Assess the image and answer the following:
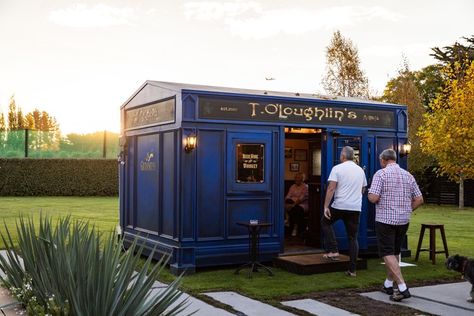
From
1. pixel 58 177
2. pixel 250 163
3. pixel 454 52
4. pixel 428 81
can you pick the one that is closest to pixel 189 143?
pixel 250 163

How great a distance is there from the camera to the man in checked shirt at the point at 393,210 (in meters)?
6.55

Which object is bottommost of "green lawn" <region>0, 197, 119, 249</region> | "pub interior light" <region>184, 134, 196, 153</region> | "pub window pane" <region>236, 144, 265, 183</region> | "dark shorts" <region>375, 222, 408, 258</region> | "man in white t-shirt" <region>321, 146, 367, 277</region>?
"green lawn" <region>0, 197, 119, 249</region>

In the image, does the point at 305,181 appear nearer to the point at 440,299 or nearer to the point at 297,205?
the point at 297,205

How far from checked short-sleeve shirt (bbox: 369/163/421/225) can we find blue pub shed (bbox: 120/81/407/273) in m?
2.42

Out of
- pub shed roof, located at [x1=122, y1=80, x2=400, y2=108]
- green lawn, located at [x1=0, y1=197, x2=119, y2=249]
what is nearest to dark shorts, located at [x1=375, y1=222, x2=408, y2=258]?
pub shed roof, located at [x1=122, y1=80, x2=400, y2=108]

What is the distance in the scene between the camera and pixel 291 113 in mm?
9039

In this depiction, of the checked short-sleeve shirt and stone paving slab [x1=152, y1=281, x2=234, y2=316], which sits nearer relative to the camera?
stone paving slab [x1=152, y1=281, x2=234, y2=316]

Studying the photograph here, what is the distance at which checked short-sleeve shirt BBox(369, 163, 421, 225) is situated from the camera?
21.7 ft

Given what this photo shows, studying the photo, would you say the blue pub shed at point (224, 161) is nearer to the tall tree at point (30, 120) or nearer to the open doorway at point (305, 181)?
the open doorway at point (305, 181)

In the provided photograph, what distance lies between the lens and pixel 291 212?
36.5ft

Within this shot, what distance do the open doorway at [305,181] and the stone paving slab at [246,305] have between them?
269 centimetres

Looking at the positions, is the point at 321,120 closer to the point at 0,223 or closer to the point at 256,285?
the point at 256,285

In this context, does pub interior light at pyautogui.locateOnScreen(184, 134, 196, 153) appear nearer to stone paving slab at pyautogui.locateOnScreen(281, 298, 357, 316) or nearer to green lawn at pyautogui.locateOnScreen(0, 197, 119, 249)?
stone paving slab at pyautogui.locateOnScreen(281, 298, 357, 316)

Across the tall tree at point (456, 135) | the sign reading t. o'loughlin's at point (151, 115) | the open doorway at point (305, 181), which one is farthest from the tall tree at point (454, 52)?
the sign reading t. o'loughlin's at point (151, 115)
